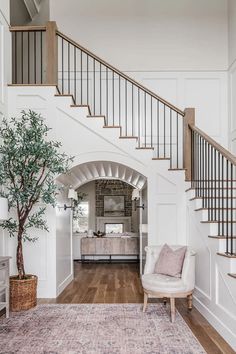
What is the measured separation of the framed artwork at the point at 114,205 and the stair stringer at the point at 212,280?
23.3ft

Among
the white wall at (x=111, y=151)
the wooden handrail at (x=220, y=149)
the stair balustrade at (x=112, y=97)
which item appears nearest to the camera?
the wooden handrail at (x=220, y=149)

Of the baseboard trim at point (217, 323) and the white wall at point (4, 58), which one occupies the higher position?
the white wall at point (4, 58)

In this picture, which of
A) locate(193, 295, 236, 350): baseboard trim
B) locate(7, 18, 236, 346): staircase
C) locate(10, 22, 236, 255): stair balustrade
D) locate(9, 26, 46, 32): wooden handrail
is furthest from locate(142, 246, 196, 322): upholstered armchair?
locate(9, 26, 46, 32): wooden handrail

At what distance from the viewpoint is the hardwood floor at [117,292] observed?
386 centimetres

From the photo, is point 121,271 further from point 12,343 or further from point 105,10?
point 105,10

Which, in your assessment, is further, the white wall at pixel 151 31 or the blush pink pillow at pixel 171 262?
Answer: the white wall at pixel 151 31

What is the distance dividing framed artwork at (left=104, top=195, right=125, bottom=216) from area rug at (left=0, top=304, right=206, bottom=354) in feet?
24.8

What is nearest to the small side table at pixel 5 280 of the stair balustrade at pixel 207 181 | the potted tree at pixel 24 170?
the potted tree at pixel 24 170

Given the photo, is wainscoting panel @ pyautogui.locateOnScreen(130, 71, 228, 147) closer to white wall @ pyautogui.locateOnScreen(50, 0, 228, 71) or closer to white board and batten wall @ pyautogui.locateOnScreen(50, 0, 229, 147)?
white board and batten wall @ pyautogui.locateOnScreen(50, 0, 229, 147)

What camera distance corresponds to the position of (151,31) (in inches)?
311

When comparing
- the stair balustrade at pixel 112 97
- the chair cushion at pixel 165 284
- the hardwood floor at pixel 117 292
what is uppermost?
the stair balustrade at pixel 112 97

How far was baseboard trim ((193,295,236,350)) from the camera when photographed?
3.63 m

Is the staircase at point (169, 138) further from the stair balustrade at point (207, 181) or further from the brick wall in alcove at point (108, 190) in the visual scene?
the brick wall in alcove at point (108, 190)

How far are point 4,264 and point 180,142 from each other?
4.53 metres
